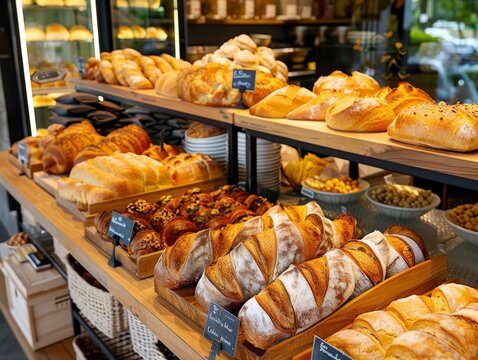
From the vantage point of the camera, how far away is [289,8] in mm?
5391

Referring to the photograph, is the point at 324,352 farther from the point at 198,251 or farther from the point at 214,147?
the point at 214,147

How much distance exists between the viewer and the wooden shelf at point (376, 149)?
110 centimetres

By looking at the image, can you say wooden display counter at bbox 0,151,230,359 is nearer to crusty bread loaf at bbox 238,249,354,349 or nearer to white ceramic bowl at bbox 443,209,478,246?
crusty bread loaf at bbox 238,249,354,349

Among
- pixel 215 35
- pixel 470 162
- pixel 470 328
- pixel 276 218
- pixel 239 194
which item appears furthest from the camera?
pixel 215 35

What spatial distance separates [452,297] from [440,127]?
1.28 ft

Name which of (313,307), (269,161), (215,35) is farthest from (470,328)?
(215,35)

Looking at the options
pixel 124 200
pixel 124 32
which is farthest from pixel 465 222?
pixel 124 32

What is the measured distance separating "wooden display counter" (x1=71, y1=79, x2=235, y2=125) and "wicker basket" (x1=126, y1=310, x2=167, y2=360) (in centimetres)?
80

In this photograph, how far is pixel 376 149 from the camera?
1286 millimetres

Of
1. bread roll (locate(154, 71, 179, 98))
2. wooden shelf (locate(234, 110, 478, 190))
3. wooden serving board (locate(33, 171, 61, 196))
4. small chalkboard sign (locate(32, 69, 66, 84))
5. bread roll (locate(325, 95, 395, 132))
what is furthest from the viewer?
small chalkboard sign (locate(32, 69, 66, 84))

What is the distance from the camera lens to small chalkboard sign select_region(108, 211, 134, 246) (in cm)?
160

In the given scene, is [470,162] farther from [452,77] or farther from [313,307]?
[452,77]

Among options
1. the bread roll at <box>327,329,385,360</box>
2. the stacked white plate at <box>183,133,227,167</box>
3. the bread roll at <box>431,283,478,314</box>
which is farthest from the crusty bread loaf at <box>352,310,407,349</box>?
the stacked white plate at <box>183,133,227,167</box>

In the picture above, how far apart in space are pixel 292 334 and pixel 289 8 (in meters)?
4.86
